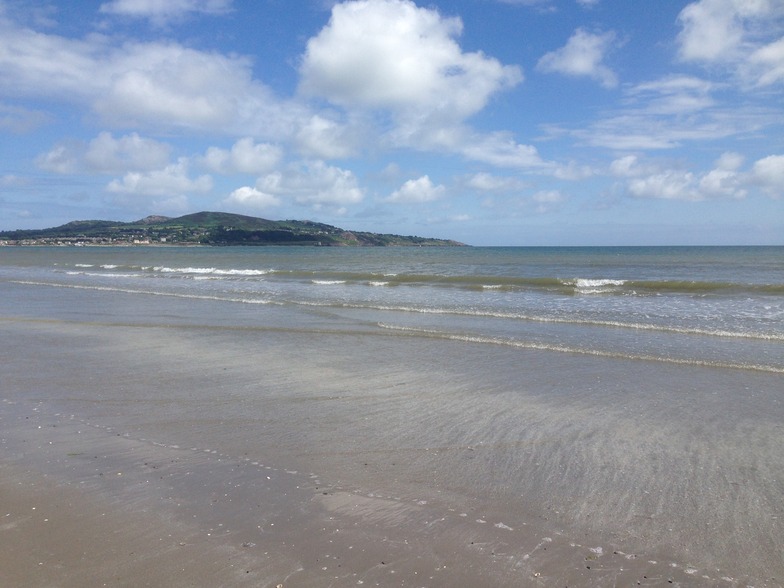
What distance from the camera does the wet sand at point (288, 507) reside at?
427 cm

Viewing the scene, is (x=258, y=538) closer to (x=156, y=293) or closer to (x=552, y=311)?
(x=552, y=311)

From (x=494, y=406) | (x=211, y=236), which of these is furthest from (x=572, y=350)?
(x=211, y=236)

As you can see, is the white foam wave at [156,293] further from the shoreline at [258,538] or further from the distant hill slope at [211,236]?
the distant hill slope at [211,236]

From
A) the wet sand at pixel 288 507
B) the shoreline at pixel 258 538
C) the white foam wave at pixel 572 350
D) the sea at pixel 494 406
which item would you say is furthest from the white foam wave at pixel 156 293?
the shoreline at pixel 258 538

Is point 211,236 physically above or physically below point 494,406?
above

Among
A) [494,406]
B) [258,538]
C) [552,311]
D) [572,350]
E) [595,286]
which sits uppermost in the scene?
[595,286]

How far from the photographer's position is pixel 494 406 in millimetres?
8562

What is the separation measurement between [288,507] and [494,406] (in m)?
4.11

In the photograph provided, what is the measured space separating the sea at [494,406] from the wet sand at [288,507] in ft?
0.15

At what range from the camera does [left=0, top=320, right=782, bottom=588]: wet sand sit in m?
4.27

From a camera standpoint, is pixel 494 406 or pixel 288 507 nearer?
pixel 288 507

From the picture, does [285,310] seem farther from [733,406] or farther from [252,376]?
[733,406]

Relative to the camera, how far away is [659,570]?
4.30m

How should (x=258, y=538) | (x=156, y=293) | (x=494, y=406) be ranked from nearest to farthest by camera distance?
(x=258, y=538), (x=494, y=406), (x=156, y=293)
